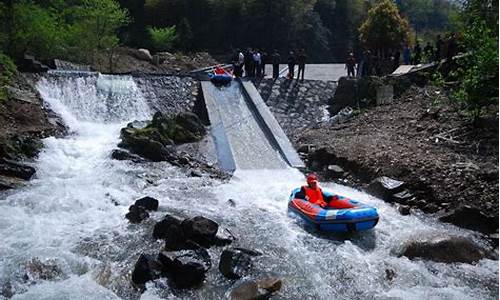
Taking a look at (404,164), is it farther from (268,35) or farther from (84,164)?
(268,35)

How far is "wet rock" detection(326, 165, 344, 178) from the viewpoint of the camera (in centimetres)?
1240

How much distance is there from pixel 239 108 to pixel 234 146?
9.84 feet

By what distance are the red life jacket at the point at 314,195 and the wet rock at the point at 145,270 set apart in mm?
A: 3942

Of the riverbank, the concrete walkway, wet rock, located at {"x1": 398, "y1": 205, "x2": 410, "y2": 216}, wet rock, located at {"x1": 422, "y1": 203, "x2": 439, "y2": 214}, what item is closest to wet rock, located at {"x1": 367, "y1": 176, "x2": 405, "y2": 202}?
the riverbank

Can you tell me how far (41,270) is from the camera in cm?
686

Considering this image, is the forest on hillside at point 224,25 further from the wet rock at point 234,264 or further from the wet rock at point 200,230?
the wet rock at point 234,264

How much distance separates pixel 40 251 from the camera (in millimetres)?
7309

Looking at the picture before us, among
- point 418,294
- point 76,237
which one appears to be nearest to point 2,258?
point 76,237

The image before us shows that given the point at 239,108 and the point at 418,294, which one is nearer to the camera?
the point at 418,294

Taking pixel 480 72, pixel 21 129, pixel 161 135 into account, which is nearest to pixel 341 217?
pixel 480 72

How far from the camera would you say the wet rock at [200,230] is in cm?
784

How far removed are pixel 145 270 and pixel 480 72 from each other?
30.2 ft

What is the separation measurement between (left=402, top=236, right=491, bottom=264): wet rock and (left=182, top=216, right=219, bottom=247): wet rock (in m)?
3.24

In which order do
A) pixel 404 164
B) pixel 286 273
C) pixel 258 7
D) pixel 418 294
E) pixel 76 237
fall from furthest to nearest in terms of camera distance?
pixel 258 7 < pixel 404 164 < pixel 76 237 < pixel 286 273 < pixel 418 294
